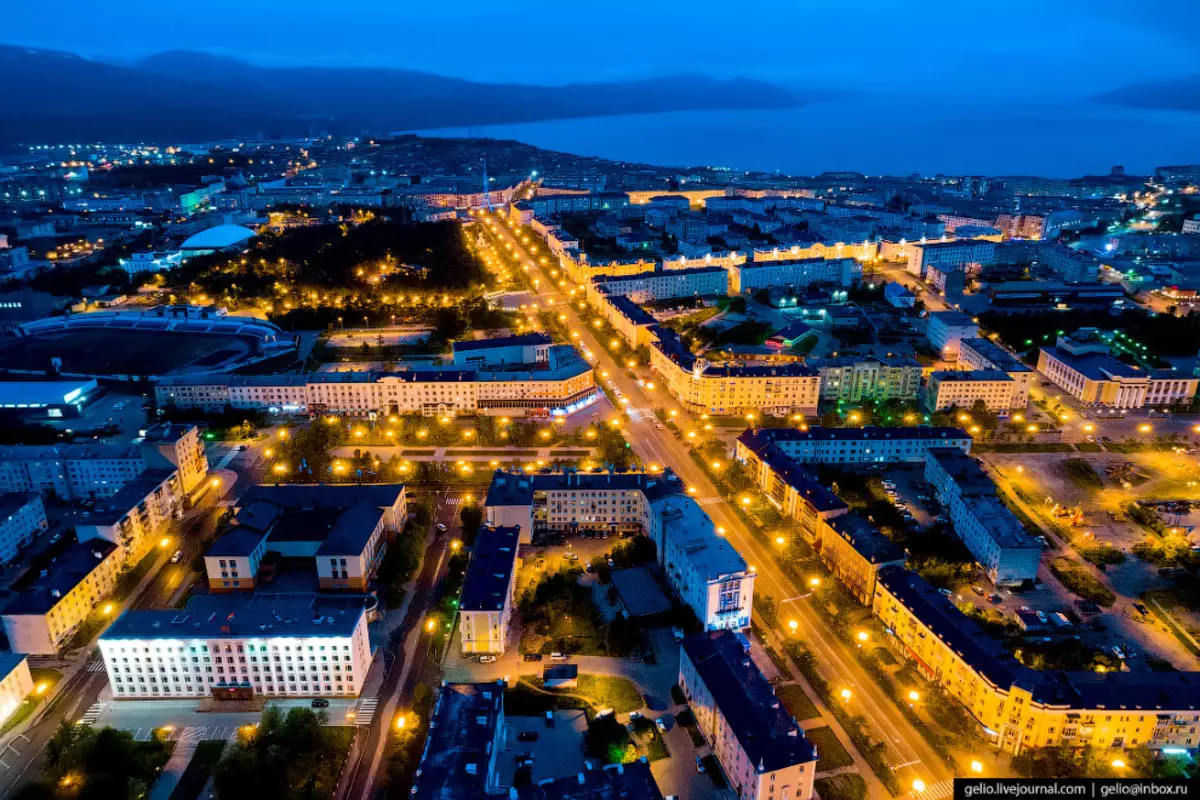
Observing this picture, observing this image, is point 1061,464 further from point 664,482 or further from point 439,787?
point 439,787

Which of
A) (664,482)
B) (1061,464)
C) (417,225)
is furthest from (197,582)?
(417,225)

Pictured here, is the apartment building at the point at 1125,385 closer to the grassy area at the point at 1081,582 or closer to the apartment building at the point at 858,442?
the apartment building at the point at 858,442

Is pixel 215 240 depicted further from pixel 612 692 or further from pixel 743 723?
pixel 743 723

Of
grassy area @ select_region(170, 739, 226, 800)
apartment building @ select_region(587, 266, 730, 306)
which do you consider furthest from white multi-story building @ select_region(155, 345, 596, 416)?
grassy area @ select_region(170, 739, 226, 800)

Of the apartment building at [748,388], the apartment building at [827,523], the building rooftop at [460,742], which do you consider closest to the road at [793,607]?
the apartment building at [748,388]

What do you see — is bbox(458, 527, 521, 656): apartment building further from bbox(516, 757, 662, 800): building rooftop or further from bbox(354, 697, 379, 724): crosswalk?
bbox(516, 757, 662, 800): building rooftop

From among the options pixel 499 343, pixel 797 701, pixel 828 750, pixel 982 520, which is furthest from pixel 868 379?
pixel 828 750

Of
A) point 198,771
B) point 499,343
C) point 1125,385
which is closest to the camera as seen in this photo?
point 198,771
